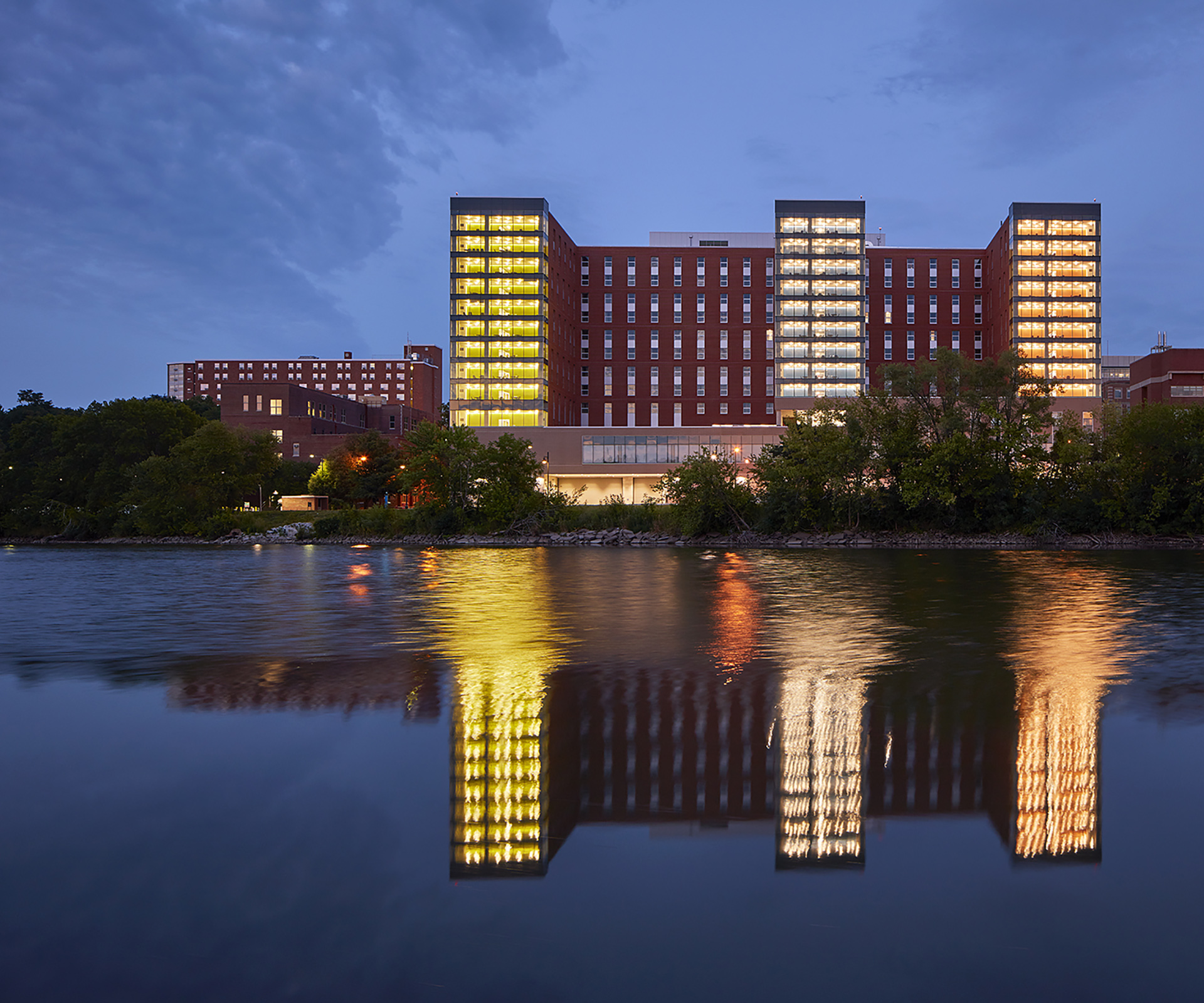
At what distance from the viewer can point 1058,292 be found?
13238cm

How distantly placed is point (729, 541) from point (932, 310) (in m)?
102

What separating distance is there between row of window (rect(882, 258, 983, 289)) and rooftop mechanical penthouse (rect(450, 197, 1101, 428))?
0.24 m

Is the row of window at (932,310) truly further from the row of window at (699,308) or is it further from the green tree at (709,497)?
the green tree at (709,497)

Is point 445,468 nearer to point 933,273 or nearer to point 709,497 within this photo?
point 709,497

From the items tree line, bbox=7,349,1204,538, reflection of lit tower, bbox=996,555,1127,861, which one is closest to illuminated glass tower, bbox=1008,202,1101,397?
tree line, bbox=7,349,1204,538

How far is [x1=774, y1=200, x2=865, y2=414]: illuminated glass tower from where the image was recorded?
444ft

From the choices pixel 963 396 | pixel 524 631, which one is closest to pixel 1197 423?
pixel 963 396

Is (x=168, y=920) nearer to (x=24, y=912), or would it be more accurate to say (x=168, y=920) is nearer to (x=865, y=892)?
(x=24, y=912)

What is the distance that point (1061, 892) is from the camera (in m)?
5.69

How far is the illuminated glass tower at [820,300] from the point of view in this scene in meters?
135

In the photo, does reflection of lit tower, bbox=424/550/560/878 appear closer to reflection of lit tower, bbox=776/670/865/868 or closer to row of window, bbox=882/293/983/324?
reflection of lit tower, bbox=776/670/865/868

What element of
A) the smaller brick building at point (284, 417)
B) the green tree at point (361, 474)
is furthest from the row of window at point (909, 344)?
the green tree at point (361, 474)

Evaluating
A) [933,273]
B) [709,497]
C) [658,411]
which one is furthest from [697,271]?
[709,497]

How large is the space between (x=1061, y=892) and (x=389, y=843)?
4.94 metres
